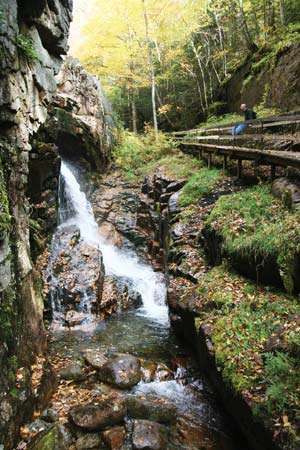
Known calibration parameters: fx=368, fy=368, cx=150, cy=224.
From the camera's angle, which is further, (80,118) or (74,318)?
(80,118)

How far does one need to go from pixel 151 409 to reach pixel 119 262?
8197mm

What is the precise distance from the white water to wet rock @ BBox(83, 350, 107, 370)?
8.92 feet

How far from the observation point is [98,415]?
636cm

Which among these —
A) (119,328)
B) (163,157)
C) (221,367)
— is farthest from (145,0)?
(221,367)

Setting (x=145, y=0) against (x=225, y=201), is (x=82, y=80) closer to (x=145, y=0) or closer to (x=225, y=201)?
(x=145, y=0)

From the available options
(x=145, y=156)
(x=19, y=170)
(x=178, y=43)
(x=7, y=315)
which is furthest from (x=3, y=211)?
(x=178, y=43)

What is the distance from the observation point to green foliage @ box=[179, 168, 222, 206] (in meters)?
13.0

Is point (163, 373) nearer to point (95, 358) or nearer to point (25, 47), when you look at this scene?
point (95, 358)

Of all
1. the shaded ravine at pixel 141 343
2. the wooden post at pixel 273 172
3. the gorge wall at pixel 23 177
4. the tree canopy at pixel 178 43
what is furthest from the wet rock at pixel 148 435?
the tree canopy at pixel 178 43

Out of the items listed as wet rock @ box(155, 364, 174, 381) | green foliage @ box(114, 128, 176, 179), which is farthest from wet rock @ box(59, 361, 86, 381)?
green foliage @ box(114, 128, 176, 179)

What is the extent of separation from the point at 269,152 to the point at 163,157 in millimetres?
11990

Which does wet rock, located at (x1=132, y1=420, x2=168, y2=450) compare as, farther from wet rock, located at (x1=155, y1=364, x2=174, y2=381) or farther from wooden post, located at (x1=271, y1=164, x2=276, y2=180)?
wooden post, located at (x1=271, y1=164, x2=276, y2=180)

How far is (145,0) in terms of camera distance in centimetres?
2228

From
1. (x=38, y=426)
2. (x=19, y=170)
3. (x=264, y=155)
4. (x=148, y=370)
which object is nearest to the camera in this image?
(x=38, y=426)
